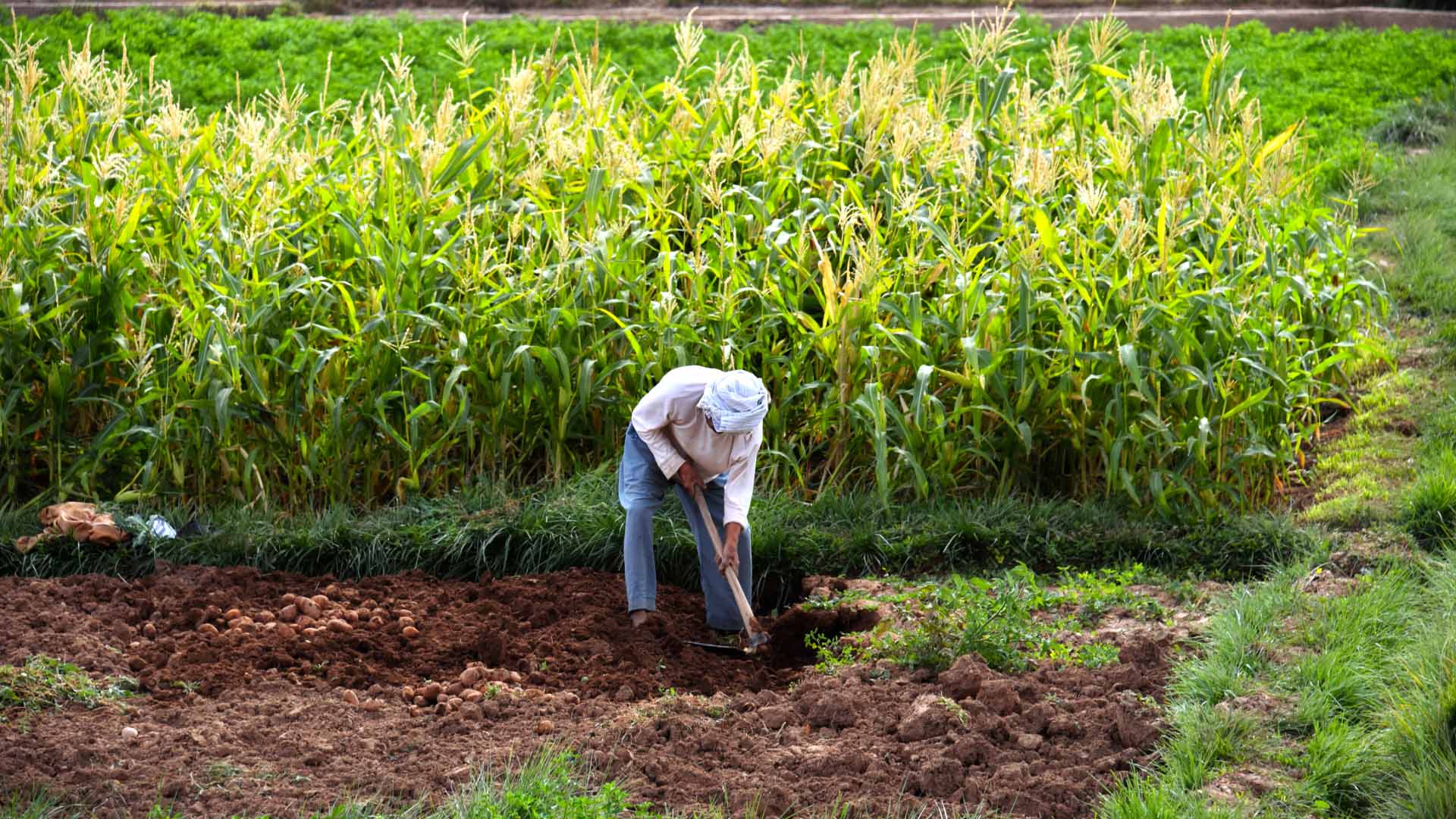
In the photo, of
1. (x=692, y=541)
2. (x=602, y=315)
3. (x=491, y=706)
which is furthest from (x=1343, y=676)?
(x=602, y=315)

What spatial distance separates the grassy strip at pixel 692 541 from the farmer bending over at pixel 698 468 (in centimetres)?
45

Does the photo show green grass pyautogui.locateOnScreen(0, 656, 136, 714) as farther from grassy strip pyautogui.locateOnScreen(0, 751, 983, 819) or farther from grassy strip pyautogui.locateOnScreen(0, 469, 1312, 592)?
grassy strip pyautogui.locateOnScreen(0, 469, 1312, 592)

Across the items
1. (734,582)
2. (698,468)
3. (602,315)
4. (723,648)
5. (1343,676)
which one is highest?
(602,315)

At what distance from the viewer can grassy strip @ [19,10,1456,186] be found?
11.8 metres

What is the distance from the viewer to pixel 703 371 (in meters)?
5.85

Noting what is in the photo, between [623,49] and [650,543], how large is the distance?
754cm

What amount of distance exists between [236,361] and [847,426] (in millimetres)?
2713

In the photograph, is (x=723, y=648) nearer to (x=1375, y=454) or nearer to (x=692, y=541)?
(x=692, y=541)

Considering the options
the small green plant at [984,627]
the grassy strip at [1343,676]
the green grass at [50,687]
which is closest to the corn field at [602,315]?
the grassy strip at [1343,676]

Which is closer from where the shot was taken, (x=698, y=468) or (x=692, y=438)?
(x=692, y=438)

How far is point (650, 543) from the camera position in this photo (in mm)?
6023

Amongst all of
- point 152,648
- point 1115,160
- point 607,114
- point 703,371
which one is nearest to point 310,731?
point 152,648

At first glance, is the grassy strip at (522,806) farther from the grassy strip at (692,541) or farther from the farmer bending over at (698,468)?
the grassy strip at (692,541)

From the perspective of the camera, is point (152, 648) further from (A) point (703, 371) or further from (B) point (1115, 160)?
(B) point (1115, 160)
